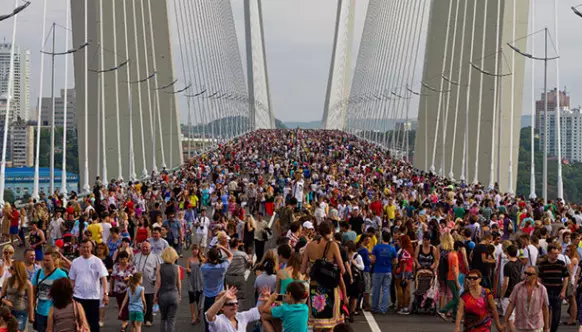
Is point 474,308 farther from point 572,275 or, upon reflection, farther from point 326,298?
point 572,275

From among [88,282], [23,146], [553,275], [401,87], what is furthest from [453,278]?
[23,146]

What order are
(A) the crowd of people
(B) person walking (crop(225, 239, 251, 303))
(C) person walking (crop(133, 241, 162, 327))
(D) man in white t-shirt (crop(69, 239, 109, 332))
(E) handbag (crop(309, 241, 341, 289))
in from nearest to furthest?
(A) the crowd of people, (E) handbag (crop(309, 241, 341, 289)), (D) man in white t-shirt (crop(69, 239, 109, 332)), (B) person walking (crop(225, 239, 251, 303)), (C) person walking (crop(133, 241, 162, 327))

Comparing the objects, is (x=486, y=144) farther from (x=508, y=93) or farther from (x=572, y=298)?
(x=572, y=298)

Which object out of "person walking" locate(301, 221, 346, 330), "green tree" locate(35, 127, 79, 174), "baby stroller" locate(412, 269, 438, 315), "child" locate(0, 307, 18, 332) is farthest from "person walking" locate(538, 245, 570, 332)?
"green tree" locate(35, 127, 79, 174)

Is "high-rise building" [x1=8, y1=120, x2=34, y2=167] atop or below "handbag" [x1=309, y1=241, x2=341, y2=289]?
atop

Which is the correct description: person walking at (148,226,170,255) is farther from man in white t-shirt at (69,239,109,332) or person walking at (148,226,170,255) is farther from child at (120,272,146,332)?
man in white t-shirt at (69,239,109,332)

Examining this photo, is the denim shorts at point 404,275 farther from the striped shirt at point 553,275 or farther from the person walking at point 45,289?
the person walking at point 45,289
